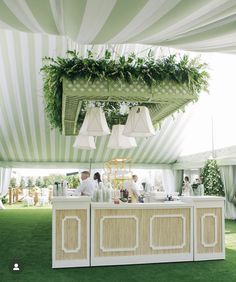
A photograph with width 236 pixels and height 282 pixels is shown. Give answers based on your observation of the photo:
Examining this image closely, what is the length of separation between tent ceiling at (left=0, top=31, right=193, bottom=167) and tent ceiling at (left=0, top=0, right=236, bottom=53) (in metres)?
4.65

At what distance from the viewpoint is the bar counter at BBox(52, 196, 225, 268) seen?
5.29m

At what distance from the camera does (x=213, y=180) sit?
35.9ft

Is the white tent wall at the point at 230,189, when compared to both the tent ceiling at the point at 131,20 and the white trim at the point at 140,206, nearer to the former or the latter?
the white trim at the point at 140,206

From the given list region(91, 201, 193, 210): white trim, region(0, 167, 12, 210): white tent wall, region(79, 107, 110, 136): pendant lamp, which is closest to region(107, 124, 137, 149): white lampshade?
region(79, 107, 110, 136): pendant lamp

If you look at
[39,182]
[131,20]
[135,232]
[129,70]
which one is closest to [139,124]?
[129,70]

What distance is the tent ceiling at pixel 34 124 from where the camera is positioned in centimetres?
819

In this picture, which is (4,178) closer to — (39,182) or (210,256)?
(39,182)

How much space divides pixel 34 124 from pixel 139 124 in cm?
671

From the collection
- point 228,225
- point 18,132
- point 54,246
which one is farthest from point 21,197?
point 54,246

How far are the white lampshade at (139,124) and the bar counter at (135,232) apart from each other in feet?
3.37

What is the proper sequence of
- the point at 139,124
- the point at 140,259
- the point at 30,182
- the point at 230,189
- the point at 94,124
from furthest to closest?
the point at 30,182 < the point at 230,189 < the point at 94,124 < the point at 139,124 < the point at 140,259

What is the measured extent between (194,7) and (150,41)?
0.97 meters

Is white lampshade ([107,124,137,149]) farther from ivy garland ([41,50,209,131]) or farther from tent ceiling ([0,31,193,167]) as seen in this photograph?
tent ceiling ([0,31,193,167])

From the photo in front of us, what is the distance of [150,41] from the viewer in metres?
3.74
